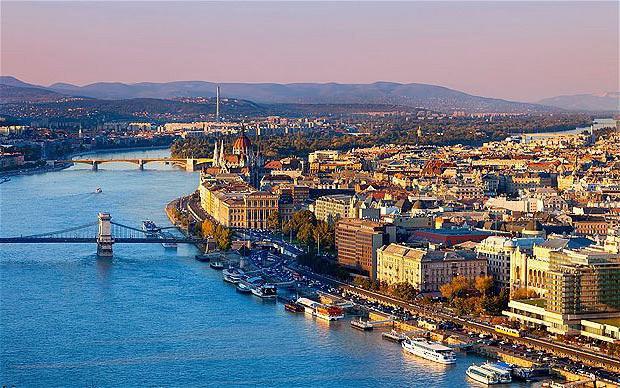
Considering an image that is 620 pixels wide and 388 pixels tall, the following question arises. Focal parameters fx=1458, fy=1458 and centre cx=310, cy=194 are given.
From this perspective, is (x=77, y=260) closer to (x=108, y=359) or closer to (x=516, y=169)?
(x=108, y=359)

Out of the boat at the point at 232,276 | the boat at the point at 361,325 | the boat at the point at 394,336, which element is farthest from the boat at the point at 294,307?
the boat at the point at 232,276

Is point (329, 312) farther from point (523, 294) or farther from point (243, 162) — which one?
point (243, 162)

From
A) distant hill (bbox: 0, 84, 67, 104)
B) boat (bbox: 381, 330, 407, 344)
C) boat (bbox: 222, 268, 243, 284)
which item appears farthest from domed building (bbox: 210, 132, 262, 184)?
distant hill (bbox: 0, 84, 67, 104)

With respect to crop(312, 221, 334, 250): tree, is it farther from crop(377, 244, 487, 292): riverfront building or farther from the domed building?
the domed building

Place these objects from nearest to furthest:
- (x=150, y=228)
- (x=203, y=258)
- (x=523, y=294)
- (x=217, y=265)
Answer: (x=523, y=294)
(x=217, y=265)
(x=203, y=258)
(x=150, y=228)

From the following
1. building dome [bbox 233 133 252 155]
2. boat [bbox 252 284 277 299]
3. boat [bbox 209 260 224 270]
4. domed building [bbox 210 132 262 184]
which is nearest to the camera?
boat [bbox 252 284 277 299]

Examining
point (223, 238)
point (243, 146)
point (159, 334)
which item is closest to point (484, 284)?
point (159, 334)

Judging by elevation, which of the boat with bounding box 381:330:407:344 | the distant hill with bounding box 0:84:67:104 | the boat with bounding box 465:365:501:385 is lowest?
the boat with bounding box 465:365:501:385
